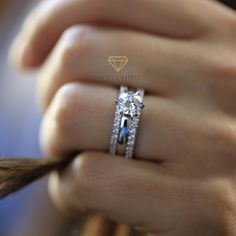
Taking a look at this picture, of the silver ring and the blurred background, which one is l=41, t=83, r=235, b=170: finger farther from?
the blurred background

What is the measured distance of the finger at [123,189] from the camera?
0.53 m

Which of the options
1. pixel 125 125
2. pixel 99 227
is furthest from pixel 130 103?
pixel 99 227

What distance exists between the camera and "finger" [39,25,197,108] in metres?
0.55

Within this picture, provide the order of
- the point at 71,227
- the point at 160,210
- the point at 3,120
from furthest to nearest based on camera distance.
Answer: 1. the point at 3,120
2. the point at 71,227
3. the point at 160,210

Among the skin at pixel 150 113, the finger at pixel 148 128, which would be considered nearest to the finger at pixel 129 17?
the skin at pixel 150 113

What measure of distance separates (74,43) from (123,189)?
8.2 inches

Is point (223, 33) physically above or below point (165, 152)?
above

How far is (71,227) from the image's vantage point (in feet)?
2.31

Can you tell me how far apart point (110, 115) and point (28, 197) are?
0.96ft

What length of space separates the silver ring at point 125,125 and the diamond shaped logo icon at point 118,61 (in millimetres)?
41

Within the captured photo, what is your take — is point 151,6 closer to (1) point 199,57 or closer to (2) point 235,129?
(1) point 199,57

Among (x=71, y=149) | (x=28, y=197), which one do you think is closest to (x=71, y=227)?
(x=28, y=197)

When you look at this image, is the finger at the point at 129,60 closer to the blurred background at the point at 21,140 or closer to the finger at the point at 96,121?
the finger at the point at 96,121

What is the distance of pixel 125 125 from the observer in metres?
0.53
